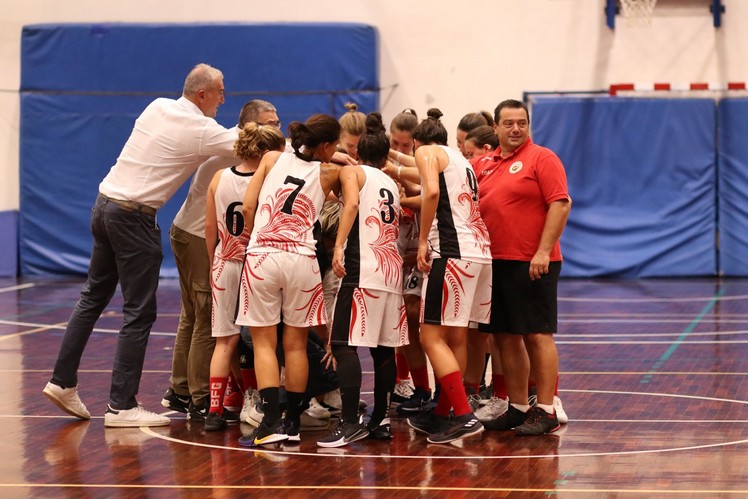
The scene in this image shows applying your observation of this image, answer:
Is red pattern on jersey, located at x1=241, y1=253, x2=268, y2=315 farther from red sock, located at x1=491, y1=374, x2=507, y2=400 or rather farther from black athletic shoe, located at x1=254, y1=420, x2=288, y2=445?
red sock, located at x1=491, y1=374, x2=507, y2=400

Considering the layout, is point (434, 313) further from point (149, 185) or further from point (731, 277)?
point (731, 277)

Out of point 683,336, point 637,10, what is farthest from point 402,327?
point 637,10

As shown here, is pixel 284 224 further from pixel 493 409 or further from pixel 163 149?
pixel 493 409

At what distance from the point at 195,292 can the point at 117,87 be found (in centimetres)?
983

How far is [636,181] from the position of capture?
51.2ft

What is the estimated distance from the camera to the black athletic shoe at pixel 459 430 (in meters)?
6.24

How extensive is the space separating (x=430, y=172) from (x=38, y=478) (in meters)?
2.59

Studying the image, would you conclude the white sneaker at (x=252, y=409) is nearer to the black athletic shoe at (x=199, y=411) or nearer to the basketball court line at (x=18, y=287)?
the black athletic shoe at (x=199, y=411)

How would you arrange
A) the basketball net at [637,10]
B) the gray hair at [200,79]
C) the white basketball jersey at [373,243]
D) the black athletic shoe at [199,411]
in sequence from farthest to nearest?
the basketball net at [637,10] → the black athletic shoe at [199,411] → the gray hair at [200,79] → the white basketball jersey at [373,243]

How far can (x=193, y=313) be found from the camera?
7066 mm

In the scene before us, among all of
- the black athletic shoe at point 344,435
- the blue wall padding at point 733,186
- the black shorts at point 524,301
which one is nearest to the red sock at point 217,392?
the black athletic shoe at point 344,435

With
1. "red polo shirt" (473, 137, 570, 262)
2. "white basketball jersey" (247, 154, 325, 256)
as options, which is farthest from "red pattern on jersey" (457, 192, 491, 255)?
"white basketball jersey" (247, 154, 325, 256)

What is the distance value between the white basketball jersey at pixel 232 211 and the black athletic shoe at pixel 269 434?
1023 millimetres

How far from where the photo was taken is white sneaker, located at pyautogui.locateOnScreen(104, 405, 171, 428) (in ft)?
22.0
